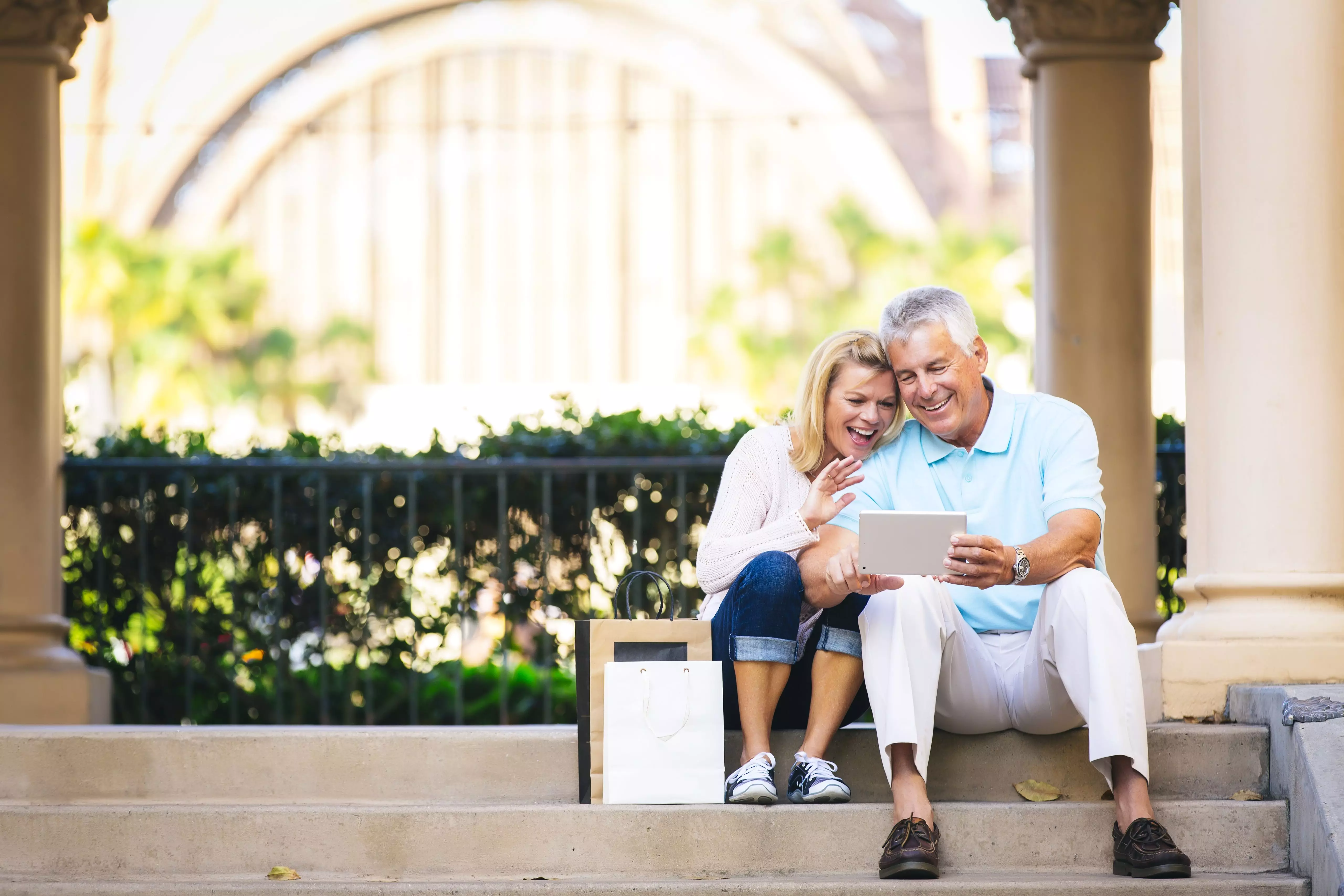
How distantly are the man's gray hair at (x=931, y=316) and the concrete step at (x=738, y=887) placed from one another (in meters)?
1.41

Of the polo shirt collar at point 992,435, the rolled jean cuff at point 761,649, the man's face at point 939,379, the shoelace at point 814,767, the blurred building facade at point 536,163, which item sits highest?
the blurred building facade at point 536,163

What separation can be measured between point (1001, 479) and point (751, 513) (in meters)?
0.69

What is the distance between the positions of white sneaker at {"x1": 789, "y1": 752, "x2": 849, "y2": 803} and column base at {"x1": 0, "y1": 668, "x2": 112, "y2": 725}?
3380mm

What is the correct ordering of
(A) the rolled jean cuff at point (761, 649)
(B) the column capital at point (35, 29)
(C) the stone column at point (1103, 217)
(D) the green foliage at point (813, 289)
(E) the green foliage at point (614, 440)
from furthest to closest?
(D) the green foliage at point (813, 289) < (E) the green foliage at point (614, 440) < (C) the stone column at point (1103, 217) < (B) the column capital at point (35, 29) < (A) the rolled jean cuff at point (761, 649)

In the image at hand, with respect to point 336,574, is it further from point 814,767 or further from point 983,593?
point 983,593

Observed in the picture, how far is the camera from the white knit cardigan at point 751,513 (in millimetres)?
4246

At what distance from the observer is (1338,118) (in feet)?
15.4

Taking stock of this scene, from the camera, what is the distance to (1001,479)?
4.24 metres

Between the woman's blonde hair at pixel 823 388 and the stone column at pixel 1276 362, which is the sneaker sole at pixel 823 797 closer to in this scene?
the woman's blonde hair at pixel 823 388

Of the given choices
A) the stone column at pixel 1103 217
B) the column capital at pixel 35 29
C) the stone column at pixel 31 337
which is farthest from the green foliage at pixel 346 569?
the column capital at pixel 35 29

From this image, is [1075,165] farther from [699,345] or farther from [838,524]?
[699,345]

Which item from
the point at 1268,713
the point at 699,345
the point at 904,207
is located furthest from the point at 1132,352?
the point at 904,207

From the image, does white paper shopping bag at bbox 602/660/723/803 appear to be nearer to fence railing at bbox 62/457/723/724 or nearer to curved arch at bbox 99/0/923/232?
fence railing at bbox 62/457/723/724

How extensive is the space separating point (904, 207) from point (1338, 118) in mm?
60317
